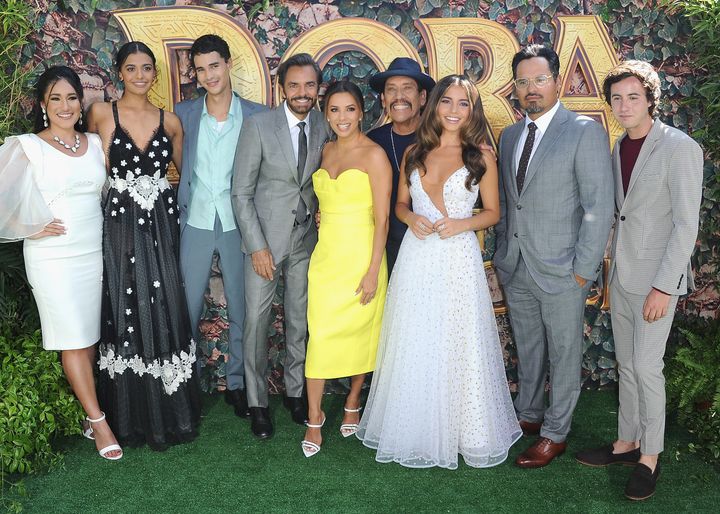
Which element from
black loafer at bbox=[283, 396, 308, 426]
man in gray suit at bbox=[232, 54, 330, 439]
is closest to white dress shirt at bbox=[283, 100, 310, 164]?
man in gray suit at bbox=[232, 54, 330, 439]

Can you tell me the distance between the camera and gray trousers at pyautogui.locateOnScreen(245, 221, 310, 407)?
13.7ft

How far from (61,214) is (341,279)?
5.23ft

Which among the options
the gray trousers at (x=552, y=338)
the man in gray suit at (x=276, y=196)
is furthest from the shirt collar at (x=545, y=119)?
the man in gray suit at (x=276, y=196)

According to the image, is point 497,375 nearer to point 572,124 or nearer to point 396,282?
point 396,282

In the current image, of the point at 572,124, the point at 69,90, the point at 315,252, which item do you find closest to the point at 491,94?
the point at 572,124

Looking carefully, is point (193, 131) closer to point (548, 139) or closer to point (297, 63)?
point (297, 63)

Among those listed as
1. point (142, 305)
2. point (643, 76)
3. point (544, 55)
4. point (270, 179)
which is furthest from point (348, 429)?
point (643, 76)

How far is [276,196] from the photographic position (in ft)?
13.3

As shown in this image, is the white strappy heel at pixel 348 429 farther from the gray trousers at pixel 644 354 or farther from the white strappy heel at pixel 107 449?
the gray trousers at pixel 644 354

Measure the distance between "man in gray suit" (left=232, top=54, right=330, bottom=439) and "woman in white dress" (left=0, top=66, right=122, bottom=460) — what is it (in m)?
0.84

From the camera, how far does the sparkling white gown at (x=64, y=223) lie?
11.9 ft

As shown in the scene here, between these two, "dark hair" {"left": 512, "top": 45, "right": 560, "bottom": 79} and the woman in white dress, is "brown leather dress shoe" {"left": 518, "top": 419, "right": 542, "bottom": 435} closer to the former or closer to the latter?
"dark hair" {"left": 512, "top": 45, "right": 560, "bottom": 79}

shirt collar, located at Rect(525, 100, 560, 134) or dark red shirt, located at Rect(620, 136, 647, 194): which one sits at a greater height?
shirt collar, located at Rect(525, 100, 560, 134)

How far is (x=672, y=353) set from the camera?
4586 millimetres
